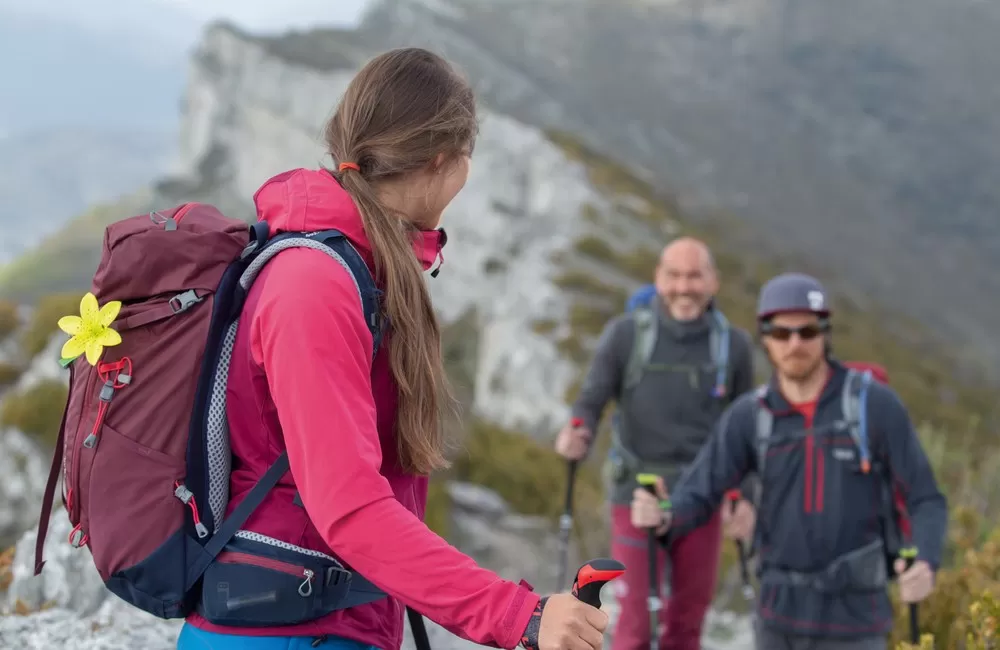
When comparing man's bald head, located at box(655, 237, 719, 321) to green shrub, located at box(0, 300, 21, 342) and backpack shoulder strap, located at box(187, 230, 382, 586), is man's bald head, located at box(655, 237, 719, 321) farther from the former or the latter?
green shrub, located at box(0, 300, 21, 342)

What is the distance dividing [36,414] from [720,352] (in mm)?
15361

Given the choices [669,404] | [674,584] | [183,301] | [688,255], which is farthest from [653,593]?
[183,301]

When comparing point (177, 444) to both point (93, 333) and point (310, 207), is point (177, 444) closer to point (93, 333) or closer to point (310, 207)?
point (93, 333)

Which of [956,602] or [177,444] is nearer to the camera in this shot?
[177,444]

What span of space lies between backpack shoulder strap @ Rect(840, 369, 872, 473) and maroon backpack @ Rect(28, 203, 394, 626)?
252 cm

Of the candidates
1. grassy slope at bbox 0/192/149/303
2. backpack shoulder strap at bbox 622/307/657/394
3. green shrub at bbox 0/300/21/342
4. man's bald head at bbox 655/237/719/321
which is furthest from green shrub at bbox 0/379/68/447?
grassy slope at bbox 0/192/149/303

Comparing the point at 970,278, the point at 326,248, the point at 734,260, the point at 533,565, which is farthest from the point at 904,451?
the point at 970,278

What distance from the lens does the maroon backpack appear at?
156cm

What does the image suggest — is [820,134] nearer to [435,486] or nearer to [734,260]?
[734,260]

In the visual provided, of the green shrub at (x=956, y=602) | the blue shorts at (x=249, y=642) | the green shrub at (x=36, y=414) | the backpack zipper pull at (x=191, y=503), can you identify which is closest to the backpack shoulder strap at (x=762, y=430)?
the green shrub at (x=956, y=602)

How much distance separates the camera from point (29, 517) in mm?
15125

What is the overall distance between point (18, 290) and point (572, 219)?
41.6 metres

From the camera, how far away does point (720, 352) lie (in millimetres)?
5062

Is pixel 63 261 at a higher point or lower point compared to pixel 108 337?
higher
